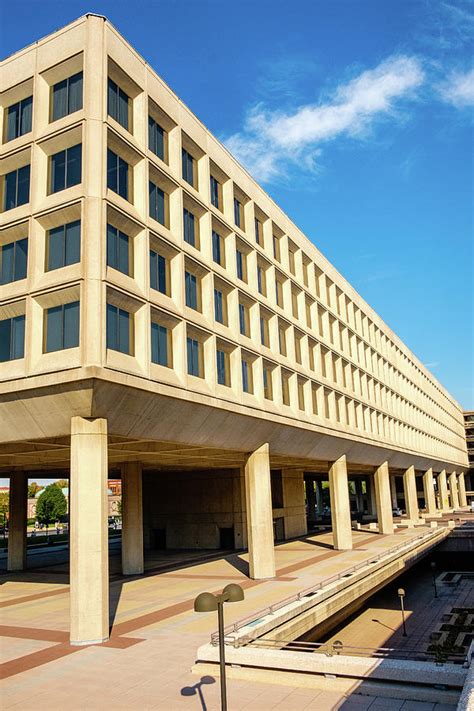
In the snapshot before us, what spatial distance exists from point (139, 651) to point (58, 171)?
17.0 m

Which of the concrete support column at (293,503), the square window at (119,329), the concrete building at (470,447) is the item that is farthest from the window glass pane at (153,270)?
the concrete building at (470,447)

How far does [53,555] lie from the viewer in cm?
5141

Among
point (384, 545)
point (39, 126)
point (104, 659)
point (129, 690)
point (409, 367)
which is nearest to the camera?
point (129, 690)

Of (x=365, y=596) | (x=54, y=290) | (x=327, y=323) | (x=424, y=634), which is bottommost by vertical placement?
(x=424, y=634)

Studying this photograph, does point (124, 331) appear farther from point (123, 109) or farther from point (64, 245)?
point (123, 109)

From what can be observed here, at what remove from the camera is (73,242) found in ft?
69.6

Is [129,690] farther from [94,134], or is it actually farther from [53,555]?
[53,555]

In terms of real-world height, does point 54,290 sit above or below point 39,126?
below

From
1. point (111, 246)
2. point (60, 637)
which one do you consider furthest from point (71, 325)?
point (60, 637)

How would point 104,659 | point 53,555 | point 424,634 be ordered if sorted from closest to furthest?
1. point 104,659
2. point 424,634
3. point 53,555

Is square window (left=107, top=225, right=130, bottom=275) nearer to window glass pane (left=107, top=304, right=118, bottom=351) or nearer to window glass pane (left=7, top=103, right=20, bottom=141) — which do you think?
window glass pane (left=107, top=304, right=118, bottom=351)

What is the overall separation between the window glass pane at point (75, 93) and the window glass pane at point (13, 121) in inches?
122

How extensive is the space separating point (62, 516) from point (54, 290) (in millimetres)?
98638

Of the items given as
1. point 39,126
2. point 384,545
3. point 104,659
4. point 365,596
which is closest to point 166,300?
point 39,126
